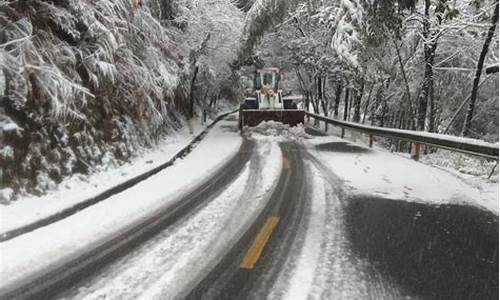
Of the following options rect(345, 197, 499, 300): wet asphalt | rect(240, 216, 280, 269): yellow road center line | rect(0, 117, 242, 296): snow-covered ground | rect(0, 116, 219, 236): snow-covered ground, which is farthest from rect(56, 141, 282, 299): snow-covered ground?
rect(0, 116, 219, 236): snow-covered ground

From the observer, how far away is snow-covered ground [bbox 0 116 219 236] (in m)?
7.48

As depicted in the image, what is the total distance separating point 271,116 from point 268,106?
2020 millimetres

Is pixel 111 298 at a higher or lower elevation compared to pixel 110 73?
lower

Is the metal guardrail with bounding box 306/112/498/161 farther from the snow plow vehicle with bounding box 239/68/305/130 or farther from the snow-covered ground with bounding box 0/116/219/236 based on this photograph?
the snow-covered ground with bounding box 0/116/219/236

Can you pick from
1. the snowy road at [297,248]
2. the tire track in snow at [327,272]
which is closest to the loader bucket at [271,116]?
the snowy road at [297,248]

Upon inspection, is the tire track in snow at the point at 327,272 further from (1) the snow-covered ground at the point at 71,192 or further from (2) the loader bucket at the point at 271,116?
(2) the loader bucket at the point at 271,116

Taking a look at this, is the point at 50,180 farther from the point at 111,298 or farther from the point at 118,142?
the point at 111,298

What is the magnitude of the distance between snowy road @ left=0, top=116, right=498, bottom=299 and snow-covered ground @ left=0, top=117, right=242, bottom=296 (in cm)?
17

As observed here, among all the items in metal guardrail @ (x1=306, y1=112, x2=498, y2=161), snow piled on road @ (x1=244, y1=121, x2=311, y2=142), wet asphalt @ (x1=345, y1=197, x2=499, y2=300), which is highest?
metal guardrail @ (x1=306, y1=112, x2=498, y2=161)

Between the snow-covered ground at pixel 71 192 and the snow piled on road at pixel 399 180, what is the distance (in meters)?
5.00

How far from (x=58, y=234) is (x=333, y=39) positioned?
5229mm

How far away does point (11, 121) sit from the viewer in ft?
28.2

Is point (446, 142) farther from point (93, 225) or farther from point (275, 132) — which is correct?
point (275, 132)

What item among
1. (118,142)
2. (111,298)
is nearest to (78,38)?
(118,142)
